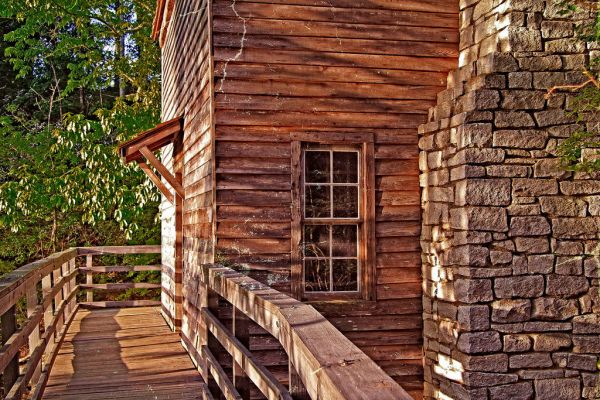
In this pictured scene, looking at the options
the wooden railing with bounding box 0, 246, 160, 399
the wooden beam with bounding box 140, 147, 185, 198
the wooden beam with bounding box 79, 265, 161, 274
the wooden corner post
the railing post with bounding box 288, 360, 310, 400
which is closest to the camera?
the railing post with bounding box 288, 360, 310, 400

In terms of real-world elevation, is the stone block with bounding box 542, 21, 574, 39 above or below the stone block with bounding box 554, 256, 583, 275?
above

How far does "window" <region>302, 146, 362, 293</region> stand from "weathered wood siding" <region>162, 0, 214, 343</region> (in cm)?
98

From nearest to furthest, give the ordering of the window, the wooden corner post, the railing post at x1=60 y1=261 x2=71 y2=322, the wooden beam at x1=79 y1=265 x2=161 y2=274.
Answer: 1. the window
2. the railing post at x1=60 y1=261 x2=71 y2=322
3. the wooden corner post
4. the wooden beam at x1=79 y1=265 x2=161 y2=274

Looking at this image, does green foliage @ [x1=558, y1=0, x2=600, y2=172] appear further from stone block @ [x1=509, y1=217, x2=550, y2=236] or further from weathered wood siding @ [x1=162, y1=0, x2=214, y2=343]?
weathered wood siding @ [x1=162, y1=0, x2=214, y2=343]

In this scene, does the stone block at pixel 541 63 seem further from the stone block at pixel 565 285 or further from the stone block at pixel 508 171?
the stone block at pixel 565 285

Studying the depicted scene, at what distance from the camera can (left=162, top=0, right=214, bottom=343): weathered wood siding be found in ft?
22.7

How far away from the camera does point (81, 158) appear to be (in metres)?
16.3

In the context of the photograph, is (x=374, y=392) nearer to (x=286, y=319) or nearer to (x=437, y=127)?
(x=286, y=319)

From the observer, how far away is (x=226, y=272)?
16.5ft

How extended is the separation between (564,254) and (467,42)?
7.67 feet

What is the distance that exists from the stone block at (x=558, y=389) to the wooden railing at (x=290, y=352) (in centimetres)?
298

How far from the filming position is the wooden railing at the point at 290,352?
5.99 ft

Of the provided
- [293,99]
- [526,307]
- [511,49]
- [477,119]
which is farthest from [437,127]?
[526,307]

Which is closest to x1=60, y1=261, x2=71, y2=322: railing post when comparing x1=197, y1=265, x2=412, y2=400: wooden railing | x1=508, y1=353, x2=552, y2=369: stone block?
x1=197, y1=265, x2=412, y2=400: wooden railing
